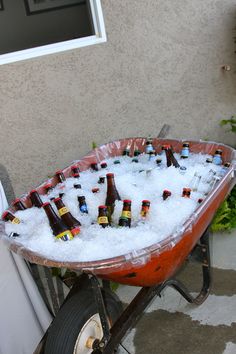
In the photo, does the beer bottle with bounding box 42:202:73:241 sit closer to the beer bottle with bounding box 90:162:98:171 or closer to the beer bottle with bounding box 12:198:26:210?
the beer bottle with bounding box 12:198:26:210

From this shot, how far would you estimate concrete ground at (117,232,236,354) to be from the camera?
2.49 metres

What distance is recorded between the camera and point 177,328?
2.65 m

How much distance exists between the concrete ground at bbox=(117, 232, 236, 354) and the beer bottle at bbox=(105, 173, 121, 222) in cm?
106

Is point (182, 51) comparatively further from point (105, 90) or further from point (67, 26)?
point (67, 26)

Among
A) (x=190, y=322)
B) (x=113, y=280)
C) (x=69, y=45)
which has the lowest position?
(x=190, y=322)

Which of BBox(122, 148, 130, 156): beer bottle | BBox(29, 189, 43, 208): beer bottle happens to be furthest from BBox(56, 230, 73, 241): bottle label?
BBox(122, 148, 130, 156): beer bottle

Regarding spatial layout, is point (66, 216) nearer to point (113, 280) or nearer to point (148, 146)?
point (113, 280)

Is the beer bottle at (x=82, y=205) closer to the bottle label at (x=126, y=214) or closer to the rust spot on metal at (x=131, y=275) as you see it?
the bottle label at (x=126, y=214)

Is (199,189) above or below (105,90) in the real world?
below

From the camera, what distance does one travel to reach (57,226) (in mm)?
1882

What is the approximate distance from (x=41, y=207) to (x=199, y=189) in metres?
0.85

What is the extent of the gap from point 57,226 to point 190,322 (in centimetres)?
133

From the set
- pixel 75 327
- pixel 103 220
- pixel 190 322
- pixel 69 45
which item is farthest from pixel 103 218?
pixel 69 45

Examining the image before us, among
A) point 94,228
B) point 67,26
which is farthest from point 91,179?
point 67,26
